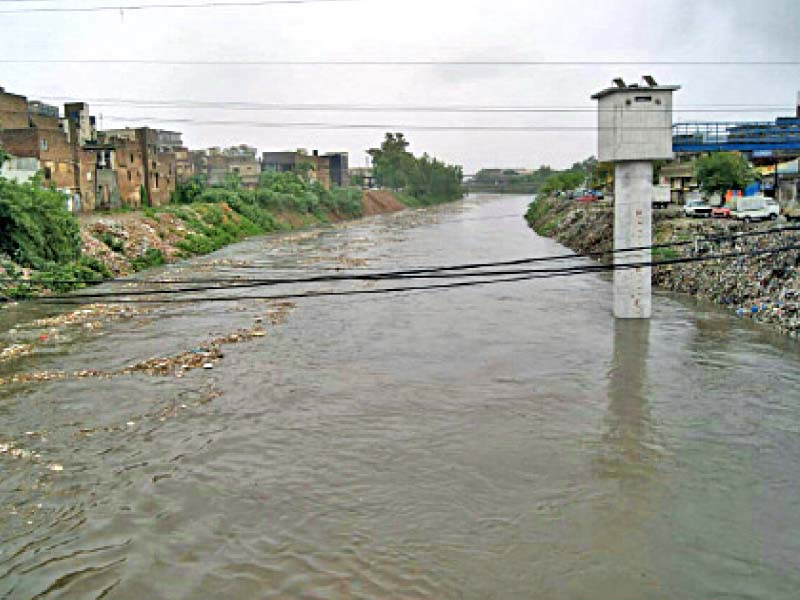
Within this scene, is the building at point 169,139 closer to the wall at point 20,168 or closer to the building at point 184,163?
the building at point 184,163

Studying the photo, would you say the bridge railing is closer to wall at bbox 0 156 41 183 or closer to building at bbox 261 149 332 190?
wall at bbox 0 156 41 183

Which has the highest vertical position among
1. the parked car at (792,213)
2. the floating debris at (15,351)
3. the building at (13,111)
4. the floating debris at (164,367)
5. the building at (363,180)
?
the building at (13,111)

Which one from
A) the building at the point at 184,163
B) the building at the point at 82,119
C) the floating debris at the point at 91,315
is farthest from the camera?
the building at the point at 184,163

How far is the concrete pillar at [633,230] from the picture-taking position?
62.5 feet

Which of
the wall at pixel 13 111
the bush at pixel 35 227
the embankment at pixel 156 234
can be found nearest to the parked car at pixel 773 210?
the embankment at pixel 156 234

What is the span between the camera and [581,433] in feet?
37.8

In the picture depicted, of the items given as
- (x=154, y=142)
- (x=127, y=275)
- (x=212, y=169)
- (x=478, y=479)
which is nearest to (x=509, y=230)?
(x=154, y=142)

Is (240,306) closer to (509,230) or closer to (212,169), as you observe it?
(509,230)

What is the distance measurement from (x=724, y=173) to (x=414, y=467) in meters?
32.4

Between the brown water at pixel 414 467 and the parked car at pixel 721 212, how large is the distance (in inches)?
545

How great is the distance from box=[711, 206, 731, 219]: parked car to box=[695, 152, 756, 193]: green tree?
4414 millimetres

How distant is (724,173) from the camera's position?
1455 inches

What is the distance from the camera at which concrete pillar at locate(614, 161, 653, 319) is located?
19062 mm

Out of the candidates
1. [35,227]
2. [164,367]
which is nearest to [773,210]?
[164,367]
